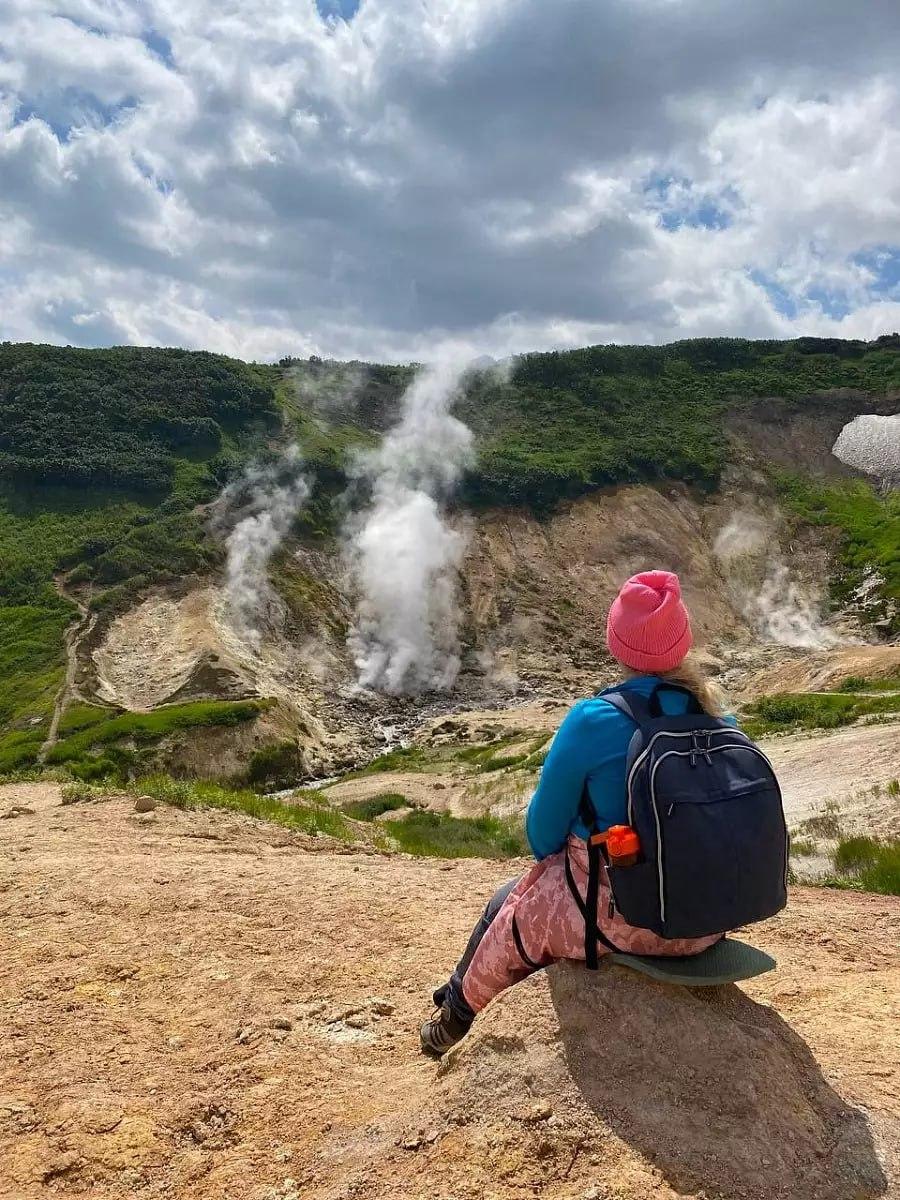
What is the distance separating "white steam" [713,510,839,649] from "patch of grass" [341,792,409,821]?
2869 centimetres

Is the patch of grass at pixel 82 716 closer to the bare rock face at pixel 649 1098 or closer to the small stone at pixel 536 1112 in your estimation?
the bare rock face at pixel 649 1098

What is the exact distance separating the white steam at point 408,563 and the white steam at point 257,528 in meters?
4.08

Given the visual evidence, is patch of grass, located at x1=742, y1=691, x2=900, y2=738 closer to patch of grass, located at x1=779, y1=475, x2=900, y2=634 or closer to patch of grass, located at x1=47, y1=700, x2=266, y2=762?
patch of grass, located at x1=47, y1=700, x2=266, y2=762

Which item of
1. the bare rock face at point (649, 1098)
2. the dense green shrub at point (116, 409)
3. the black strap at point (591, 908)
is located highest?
the dense green shrub at point (116, 409)

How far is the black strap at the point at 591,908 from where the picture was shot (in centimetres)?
301

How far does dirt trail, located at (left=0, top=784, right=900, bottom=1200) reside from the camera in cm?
269

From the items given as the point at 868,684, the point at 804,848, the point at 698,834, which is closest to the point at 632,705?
the point at 698,834

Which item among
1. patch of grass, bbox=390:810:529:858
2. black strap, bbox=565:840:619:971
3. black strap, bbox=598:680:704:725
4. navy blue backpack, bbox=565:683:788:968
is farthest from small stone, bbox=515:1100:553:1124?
patch of grass, bbox=390:810:529:858

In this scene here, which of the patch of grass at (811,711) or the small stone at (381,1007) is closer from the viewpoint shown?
the small stone at (381,1007)

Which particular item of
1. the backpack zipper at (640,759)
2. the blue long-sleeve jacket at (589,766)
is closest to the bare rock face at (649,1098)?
the blue long-sleeve jacket at (589,766)

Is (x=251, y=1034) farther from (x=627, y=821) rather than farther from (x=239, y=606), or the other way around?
(x=239, y=606)

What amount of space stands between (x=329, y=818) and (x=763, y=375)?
2721 inches

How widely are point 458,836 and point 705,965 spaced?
37.6 ft

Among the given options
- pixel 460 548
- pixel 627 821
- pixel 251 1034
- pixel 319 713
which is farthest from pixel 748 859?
pixel 460 548
